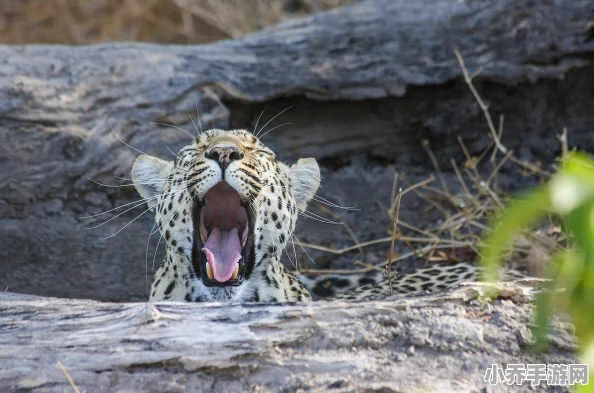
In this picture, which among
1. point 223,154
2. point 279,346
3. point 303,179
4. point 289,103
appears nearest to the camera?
point 279,346

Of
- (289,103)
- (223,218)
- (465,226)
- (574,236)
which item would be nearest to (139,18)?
(289,103)

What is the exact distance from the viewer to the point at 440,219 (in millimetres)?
7844

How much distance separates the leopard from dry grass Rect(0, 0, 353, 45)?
6.90 meters

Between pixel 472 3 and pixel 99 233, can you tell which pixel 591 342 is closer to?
pixel 99 233

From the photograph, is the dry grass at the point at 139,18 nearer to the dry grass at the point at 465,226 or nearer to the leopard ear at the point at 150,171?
the dry grass at the point at 465,226

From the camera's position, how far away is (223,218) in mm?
5141

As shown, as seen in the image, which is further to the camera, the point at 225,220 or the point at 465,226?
the point at 465,226

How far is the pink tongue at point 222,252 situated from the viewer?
492 cm

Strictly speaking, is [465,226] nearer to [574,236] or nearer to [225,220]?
[225,220]

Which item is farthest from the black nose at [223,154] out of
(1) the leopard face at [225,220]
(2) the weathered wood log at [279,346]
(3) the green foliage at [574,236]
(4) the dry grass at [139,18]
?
(4) the dry grass at [139,18]

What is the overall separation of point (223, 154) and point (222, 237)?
55cm

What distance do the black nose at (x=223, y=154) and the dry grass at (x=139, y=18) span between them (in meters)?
7.27

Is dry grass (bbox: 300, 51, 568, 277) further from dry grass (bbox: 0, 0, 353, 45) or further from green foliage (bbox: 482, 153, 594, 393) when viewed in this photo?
green foliage (bbox: 482, 153, 594, 393)

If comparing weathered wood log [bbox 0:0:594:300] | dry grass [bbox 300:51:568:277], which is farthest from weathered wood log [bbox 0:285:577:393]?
weathered wood log [bbox 0:0:594:300]
